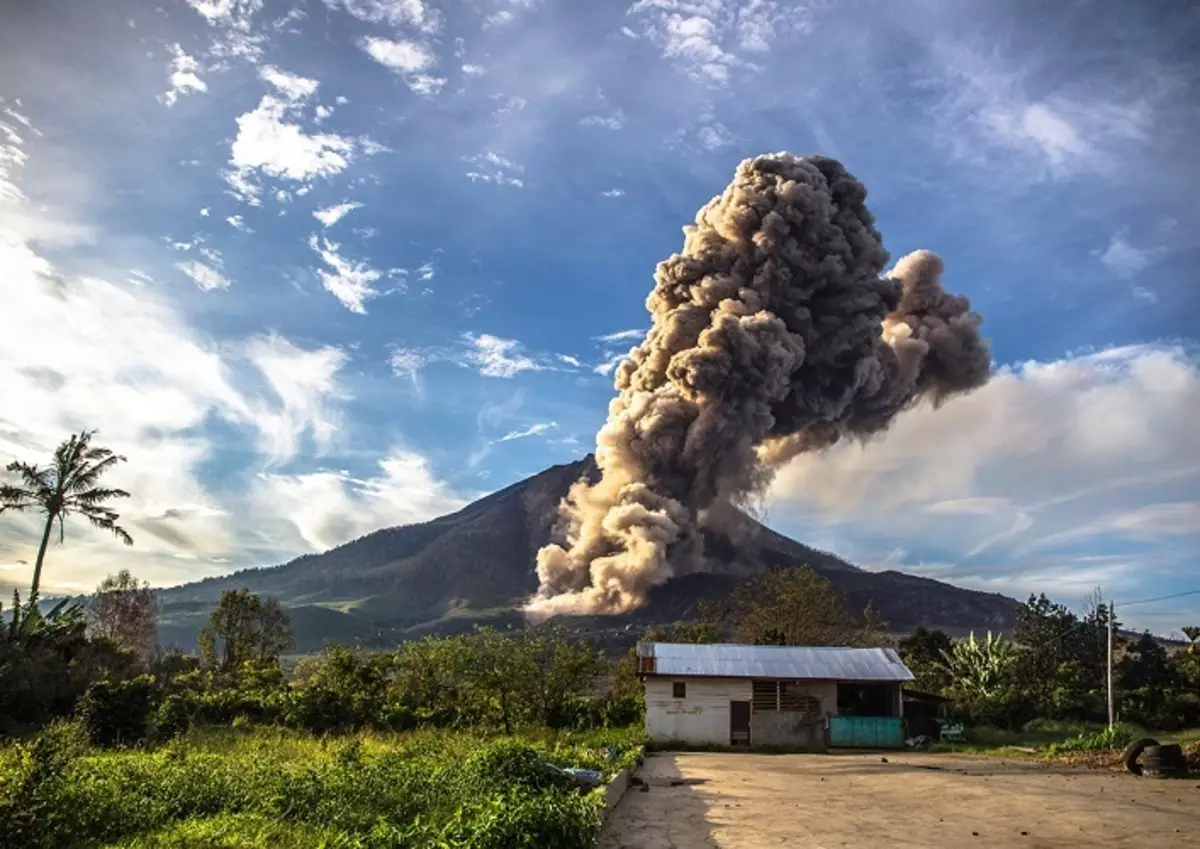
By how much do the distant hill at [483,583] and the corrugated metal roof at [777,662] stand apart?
4464cm

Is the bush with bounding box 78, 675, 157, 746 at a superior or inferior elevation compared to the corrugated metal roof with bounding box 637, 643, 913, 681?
inferior

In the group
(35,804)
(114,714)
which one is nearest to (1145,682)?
(114,714)

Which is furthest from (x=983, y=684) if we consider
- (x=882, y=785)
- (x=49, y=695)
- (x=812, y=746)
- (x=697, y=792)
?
(x=49, y=695)

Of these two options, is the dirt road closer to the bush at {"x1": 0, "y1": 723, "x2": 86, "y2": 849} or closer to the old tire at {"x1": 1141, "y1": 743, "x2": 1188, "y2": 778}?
the old tire at {"x1": 1141, "y1": 743, "x2": 1188, "y2": 778}

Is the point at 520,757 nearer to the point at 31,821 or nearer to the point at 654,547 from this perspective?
the point at 31,821

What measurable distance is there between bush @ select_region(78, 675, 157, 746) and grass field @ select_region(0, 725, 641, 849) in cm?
617

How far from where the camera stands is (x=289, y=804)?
9.65 m

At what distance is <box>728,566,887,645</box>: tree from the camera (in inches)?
1586

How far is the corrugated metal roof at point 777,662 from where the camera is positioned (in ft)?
93.9

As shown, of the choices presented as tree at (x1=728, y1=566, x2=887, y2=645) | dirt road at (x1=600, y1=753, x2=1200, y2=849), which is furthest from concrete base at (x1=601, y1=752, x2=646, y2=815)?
tree at (x1=728, y1=566, x2=887, y2=645)

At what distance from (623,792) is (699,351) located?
47.0 meters

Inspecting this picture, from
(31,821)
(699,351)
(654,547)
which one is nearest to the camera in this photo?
(31,821)

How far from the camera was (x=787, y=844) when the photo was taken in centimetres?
964

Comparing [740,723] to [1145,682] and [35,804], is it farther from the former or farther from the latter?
[35,804]
